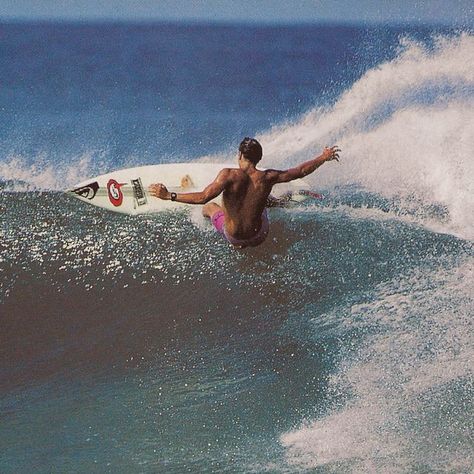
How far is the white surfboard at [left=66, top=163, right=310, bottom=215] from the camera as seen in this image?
10.8 feet

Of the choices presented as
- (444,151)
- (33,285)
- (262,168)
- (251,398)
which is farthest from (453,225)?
(33,285)

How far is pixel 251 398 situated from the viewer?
3074mm

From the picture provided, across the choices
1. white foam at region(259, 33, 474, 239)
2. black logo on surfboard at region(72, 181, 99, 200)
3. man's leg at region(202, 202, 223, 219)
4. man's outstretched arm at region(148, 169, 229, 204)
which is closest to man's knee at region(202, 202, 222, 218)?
man's leg at region(202, 202, 223, 219)

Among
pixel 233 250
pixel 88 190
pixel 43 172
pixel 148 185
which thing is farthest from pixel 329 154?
pixel 43 172

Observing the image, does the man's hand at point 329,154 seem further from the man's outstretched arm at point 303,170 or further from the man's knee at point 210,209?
the man's knee at point 210,209

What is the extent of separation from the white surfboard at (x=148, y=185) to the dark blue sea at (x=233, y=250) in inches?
1.8

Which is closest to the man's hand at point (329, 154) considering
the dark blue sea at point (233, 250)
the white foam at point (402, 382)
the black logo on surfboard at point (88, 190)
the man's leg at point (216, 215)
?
the dark blue sea at point (233, 250)

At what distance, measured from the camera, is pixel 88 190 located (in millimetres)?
3336

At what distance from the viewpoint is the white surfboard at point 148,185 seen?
129 inches

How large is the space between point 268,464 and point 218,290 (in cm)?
73

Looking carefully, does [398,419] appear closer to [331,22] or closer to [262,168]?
[262,168]

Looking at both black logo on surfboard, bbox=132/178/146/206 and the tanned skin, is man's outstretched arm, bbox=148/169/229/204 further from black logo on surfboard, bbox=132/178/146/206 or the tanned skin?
black logo on surfboard, bbox=132/178/146/206

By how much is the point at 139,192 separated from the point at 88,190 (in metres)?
0.22

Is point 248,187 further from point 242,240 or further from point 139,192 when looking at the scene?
point 139,192
